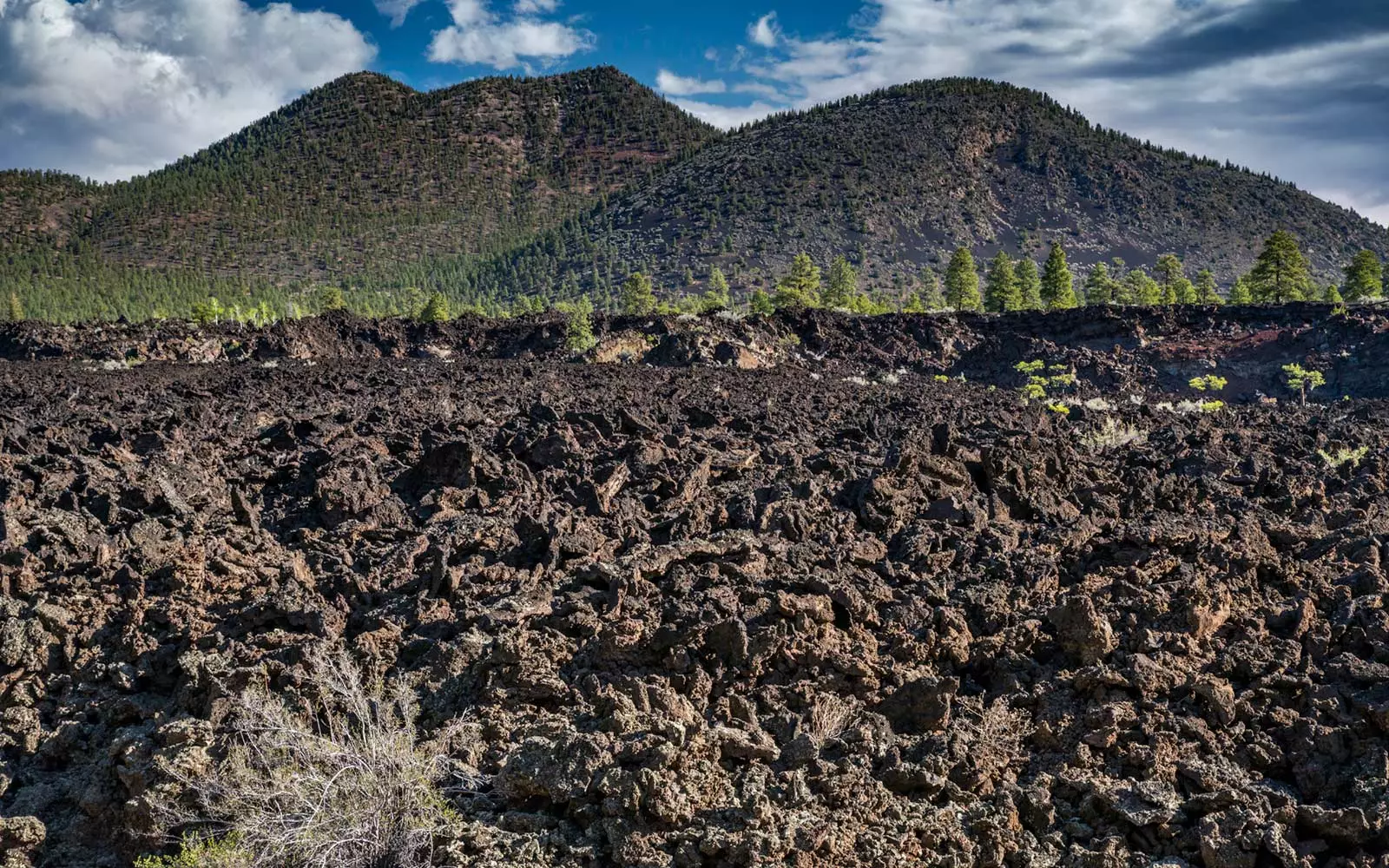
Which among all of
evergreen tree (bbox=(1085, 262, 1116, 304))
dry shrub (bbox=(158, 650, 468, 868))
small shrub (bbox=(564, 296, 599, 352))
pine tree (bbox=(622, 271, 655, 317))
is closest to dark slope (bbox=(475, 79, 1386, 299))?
evergreen tree (bbox=(1085, 262, 1116, 304))

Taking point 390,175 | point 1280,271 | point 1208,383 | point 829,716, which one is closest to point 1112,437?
point 829,716

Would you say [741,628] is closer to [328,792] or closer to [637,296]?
[328,792]

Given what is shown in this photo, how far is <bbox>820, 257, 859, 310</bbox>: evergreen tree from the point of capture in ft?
182

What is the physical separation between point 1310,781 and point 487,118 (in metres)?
189

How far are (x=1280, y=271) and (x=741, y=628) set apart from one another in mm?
48656

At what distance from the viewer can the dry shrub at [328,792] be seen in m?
5.57

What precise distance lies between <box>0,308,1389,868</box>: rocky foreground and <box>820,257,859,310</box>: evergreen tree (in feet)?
132

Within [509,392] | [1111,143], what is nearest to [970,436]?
[509,392]

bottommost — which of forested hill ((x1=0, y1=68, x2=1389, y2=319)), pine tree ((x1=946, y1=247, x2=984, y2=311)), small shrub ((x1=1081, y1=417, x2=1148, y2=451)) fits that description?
small shrub ((x1=1081, y1=417, x2=1148, y2=451))

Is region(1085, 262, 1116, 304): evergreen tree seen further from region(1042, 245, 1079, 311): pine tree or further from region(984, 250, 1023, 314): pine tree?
region(984, 250, 1023, 314): pine tree

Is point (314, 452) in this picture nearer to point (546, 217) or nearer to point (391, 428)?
point (391, 428)

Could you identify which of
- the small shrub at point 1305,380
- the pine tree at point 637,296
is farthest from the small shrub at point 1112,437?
the pine tree at point 637,296

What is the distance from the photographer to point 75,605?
339 inches

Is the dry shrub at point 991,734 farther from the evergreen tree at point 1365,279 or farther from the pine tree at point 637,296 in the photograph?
the evergreen tree at point 1365,279
